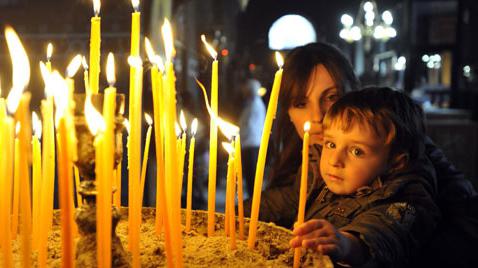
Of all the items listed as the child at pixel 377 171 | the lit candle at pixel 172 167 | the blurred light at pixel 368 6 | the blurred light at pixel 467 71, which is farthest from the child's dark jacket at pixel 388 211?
the blurred light at pixel 368 6

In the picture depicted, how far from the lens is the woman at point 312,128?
5.99 ft

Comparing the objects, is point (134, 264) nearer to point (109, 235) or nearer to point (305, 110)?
point (109, 235)

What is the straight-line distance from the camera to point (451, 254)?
1.54 meters

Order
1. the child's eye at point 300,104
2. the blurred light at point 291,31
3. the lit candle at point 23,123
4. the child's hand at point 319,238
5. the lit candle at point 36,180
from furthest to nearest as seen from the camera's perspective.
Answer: the blurred light at point 291,31 → the child's eye at point 300,104 → the lit candle at point 36,180 → the child's hand at point 319,238 → the lit candle at point 23,123

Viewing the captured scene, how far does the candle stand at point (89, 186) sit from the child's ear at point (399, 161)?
995 mm

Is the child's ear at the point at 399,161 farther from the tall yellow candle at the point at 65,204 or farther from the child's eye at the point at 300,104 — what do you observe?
the tall yellow candle at the point at 65,204

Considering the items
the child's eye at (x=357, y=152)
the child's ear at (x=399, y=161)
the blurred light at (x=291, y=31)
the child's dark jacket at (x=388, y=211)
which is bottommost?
the child's dark jacket at (x=388, y=211)

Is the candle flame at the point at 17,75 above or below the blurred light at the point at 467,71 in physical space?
→ below

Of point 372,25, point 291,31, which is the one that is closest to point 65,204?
point 291,31

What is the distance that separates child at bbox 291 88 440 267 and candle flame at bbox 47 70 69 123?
863mm

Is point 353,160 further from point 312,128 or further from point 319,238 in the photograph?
point 319,238

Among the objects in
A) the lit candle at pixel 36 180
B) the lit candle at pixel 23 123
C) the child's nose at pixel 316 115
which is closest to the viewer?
the lit candle at pixel 23 123

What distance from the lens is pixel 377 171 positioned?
165cm

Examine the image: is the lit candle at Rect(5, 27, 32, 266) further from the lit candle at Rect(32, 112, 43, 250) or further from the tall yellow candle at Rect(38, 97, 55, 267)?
the lit candle at Rect(32, 112, 43, 250)
